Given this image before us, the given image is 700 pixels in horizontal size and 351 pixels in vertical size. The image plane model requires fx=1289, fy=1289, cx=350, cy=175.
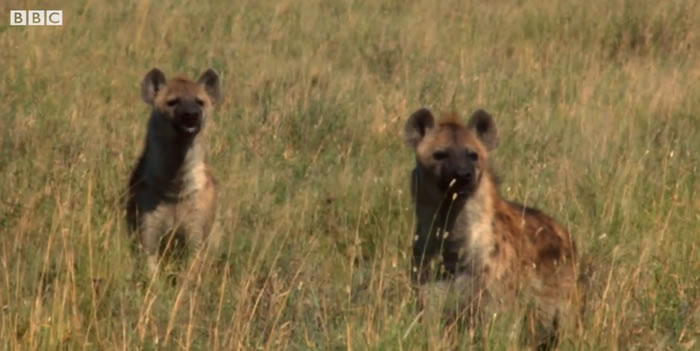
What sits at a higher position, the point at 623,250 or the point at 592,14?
the point at 592,14

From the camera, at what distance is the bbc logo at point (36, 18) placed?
430 inches

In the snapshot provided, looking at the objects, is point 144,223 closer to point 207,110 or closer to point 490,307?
point 207,110

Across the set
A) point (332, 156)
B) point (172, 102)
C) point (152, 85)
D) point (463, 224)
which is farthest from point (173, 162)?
point (463, 224)

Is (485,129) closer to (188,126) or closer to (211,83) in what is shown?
(188,126)

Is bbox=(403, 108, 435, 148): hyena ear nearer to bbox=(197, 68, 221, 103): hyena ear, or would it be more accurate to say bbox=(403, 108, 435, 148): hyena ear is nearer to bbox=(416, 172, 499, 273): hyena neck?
bbox=(416, 172, 499, 273): hyena neck

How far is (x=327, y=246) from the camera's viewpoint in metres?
5.86

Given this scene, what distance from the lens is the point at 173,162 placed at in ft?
20.9

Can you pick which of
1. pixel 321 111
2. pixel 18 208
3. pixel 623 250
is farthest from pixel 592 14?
pixel 18 208

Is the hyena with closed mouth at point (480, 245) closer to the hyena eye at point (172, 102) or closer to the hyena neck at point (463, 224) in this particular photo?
the hyena neck at point (463, 224)

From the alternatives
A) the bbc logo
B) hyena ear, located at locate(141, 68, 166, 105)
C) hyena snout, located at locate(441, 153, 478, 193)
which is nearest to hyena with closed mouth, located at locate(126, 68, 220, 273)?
hyena ear, located at locate(141, 68, 166, 105)

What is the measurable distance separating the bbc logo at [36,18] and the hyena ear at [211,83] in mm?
4096

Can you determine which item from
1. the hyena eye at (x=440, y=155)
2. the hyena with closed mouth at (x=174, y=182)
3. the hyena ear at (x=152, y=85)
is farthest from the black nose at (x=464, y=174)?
the hyena ear at (x=152, y=85)

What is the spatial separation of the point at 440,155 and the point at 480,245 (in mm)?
464

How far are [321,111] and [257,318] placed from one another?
3821 mm
